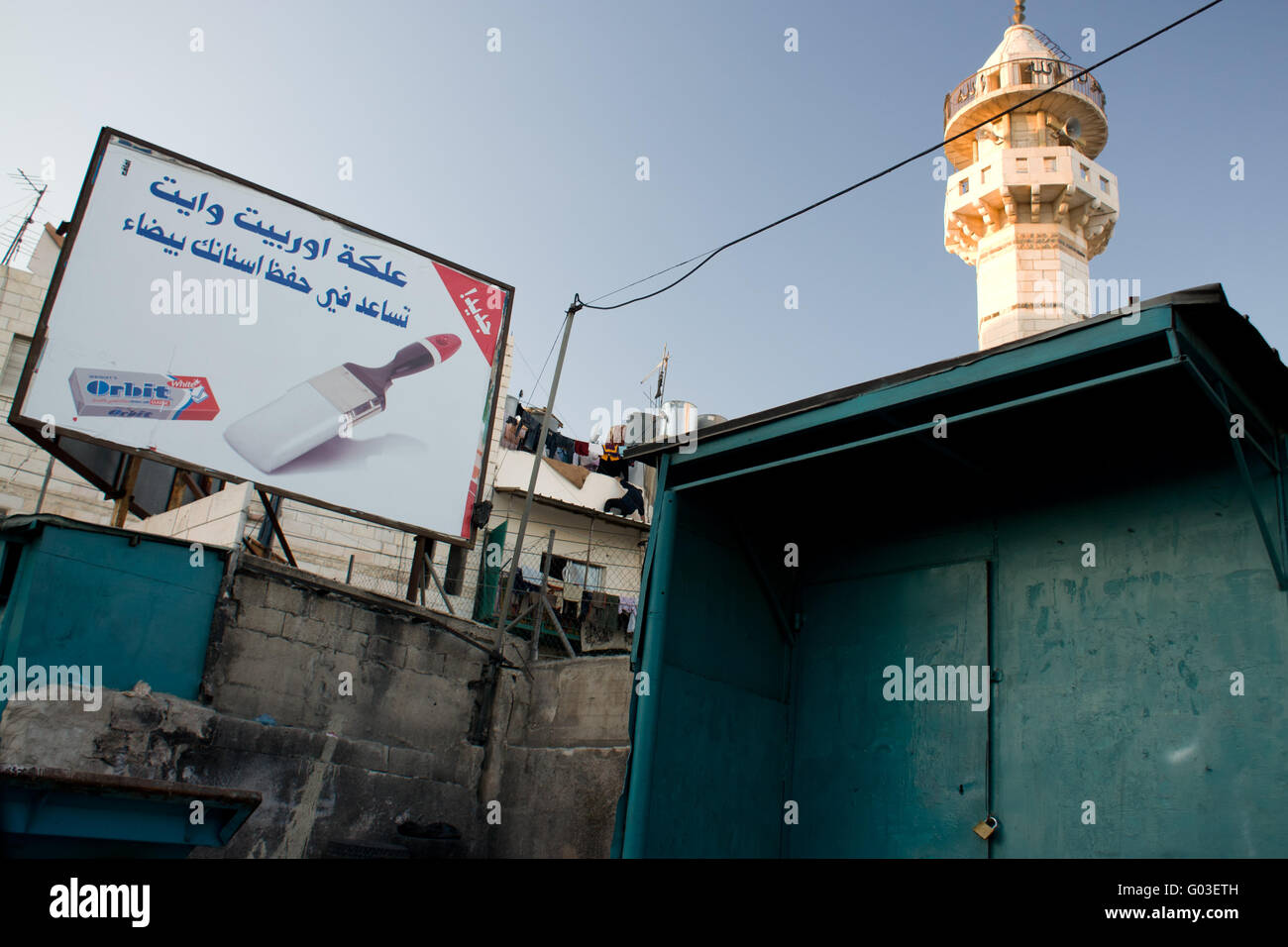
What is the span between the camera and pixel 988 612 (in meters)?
9.15

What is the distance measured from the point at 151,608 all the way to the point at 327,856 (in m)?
2.97

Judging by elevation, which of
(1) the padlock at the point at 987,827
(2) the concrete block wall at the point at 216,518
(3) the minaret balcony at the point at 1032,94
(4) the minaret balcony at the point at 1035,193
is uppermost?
(3) the minaret balcony at the point at 1032,94

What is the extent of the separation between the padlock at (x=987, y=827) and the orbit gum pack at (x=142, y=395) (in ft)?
30.4

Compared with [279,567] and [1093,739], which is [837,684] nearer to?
[1093,739]

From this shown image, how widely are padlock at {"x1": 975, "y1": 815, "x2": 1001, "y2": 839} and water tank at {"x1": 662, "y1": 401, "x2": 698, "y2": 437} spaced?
18.7 meters

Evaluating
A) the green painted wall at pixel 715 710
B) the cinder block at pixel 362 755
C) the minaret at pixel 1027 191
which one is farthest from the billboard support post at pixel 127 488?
the minaret at pixel 1027 191

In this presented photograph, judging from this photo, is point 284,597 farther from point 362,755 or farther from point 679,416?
point 679,416

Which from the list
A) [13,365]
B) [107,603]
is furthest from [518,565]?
[13,365]

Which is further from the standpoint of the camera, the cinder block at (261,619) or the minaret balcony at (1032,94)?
the minaret balcony at (1032,94)

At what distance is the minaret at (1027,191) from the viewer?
3053 centimetres

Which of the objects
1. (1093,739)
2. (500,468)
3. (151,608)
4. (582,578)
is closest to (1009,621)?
(1093,739)

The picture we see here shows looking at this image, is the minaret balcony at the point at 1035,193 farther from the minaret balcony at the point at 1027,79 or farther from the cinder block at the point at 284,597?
the cinder block at the point at 284,597

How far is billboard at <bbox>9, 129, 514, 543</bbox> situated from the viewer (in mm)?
11094

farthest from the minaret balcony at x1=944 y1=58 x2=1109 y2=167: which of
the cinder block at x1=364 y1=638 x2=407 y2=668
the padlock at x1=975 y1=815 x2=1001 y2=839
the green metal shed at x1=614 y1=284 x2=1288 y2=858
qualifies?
the padlock at x1=975 y1=815 x2=1001 y2=839
